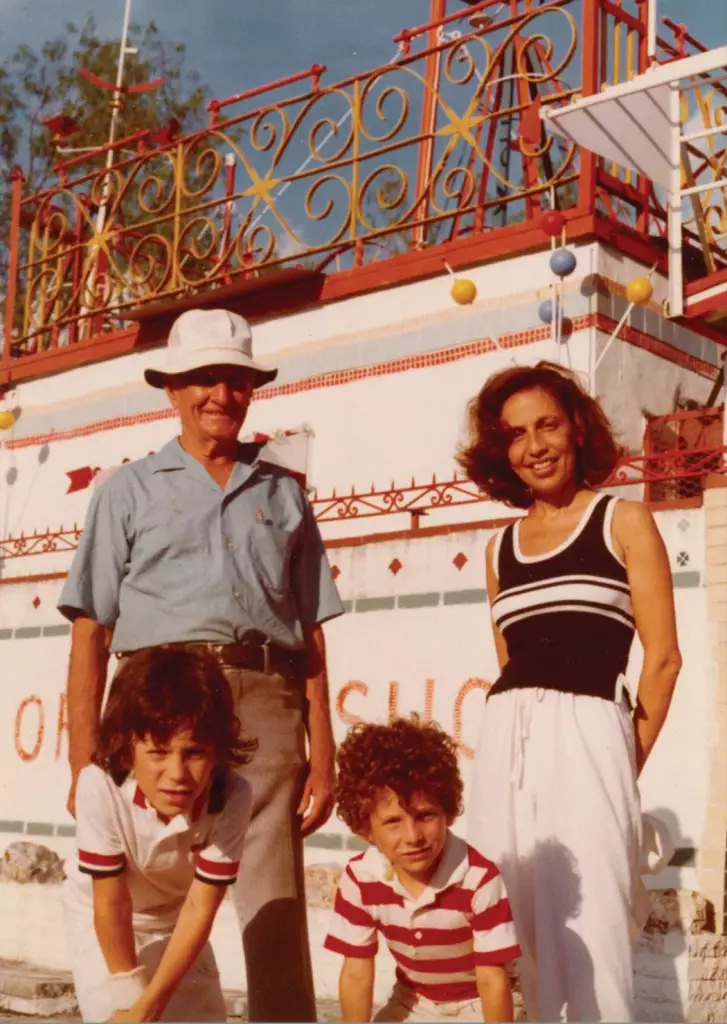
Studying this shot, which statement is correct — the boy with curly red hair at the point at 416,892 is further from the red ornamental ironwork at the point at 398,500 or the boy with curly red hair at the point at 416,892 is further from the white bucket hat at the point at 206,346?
the red ornamental ironwork at the point at 398,500

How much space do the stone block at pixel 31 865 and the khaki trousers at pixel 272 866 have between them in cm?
614

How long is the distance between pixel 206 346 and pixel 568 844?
195 centimetres

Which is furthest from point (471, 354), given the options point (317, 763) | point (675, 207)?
point (317, 763)

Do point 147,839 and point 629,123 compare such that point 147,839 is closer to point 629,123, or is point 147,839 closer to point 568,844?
point 568,844

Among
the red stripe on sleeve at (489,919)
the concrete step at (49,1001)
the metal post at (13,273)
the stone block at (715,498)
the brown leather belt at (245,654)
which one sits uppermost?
the metal post at (13,273)

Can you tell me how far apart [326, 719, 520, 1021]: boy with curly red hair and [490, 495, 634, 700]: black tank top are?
1.56 feet

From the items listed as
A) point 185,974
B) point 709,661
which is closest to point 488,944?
point 185,974

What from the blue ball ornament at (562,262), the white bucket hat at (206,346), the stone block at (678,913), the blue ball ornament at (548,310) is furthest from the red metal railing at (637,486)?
the white bucket hat at (206,346)

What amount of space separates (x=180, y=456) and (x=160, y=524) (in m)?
0.26

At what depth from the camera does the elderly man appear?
526 centimetres

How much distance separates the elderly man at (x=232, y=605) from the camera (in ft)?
17.3

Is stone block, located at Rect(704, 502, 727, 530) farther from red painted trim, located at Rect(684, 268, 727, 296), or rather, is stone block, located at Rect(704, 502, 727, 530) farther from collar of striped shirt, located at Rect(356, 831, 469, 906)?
collar of striped shirt, located at Rect(356, 831, 469, 906)

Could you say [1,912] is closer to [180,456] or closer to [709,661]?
[709,661]

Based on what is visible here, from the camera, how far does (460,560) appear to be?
33.0ft
